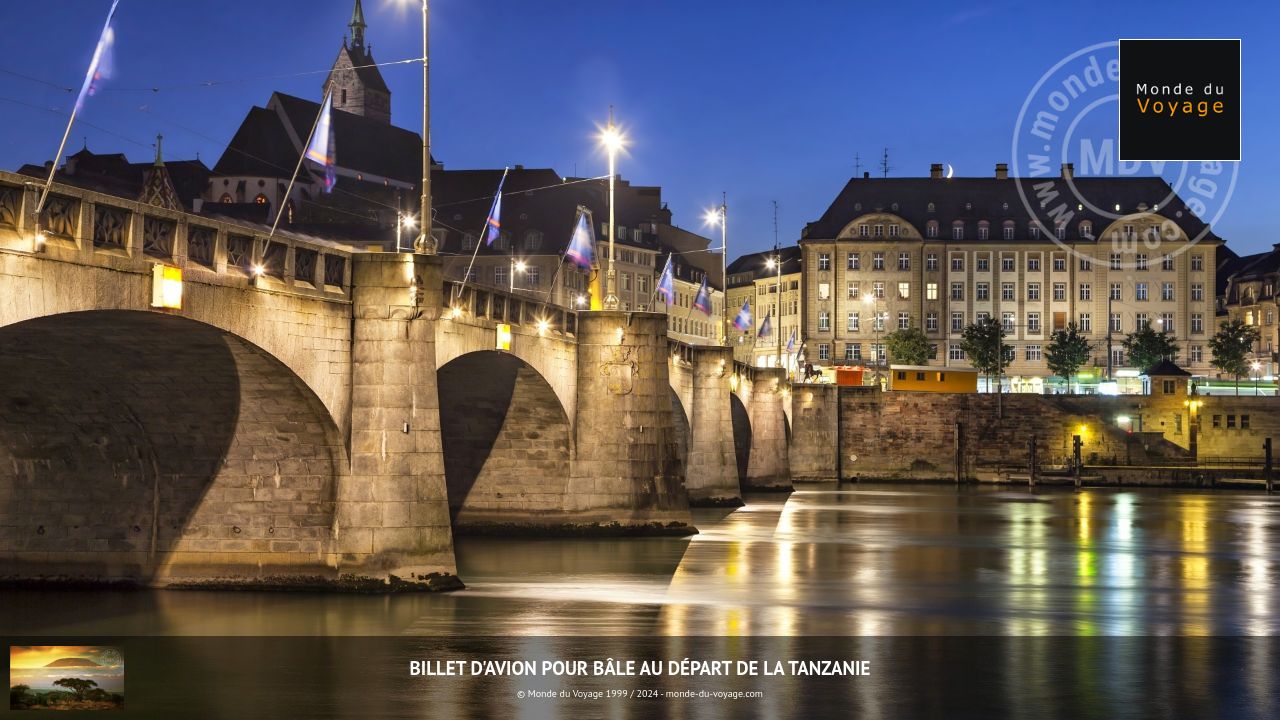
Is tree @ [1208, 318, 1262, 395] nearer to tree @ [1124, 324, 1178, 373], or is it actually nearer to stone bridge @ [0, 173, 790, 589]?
tree @ [1124, 324, 1178, 373]

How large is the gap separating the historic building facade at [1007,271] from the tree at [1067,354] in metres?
5.13

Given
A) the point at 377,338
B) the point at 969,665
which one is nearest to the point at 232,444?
the point at 377,338

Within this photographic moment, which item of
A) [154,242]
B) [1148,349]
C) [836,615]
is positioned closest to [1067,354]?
[1148,349]

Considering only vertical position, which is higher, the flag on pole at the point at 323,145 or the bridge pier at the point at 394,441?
the flag on pole at the point at 323,145

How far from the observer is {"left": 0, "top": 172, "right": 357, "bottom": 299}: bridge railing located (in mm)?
24172

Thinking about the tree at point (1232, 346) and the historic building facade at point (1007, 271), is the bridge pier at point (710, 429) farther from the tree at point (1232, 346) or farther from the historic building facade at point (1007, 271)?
the tree at point (1232, 346)

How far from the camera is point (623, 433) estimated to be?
52000 millimetres

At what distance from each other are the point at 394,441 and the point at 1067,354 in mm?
117200

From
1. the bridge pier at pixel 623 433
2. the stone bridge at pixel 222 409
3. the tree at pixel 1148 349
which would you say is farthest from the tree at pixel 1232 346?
the stone bridge at pixel 222 409

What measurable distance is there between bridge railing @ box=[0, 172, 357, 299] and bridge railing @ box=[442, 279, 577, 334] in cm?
591

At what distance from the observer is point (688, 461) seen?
2896 inches

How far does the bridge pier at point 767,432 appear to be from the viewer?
3647 inches

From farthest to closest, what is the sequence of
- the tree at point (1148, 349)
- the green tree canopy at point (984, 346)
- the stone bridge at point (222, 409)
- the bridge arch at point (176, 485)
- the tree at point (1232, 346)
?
1. the tree at point (1232, 346)
2. the green tree canopy at point (984, 346)
3. the tree at point (1148, 349)
4. the bridge arch at point (176, 485)
5. the stone bridge at point (222, 409)

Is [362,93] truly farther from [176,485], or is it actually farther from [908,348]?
[176,485]
